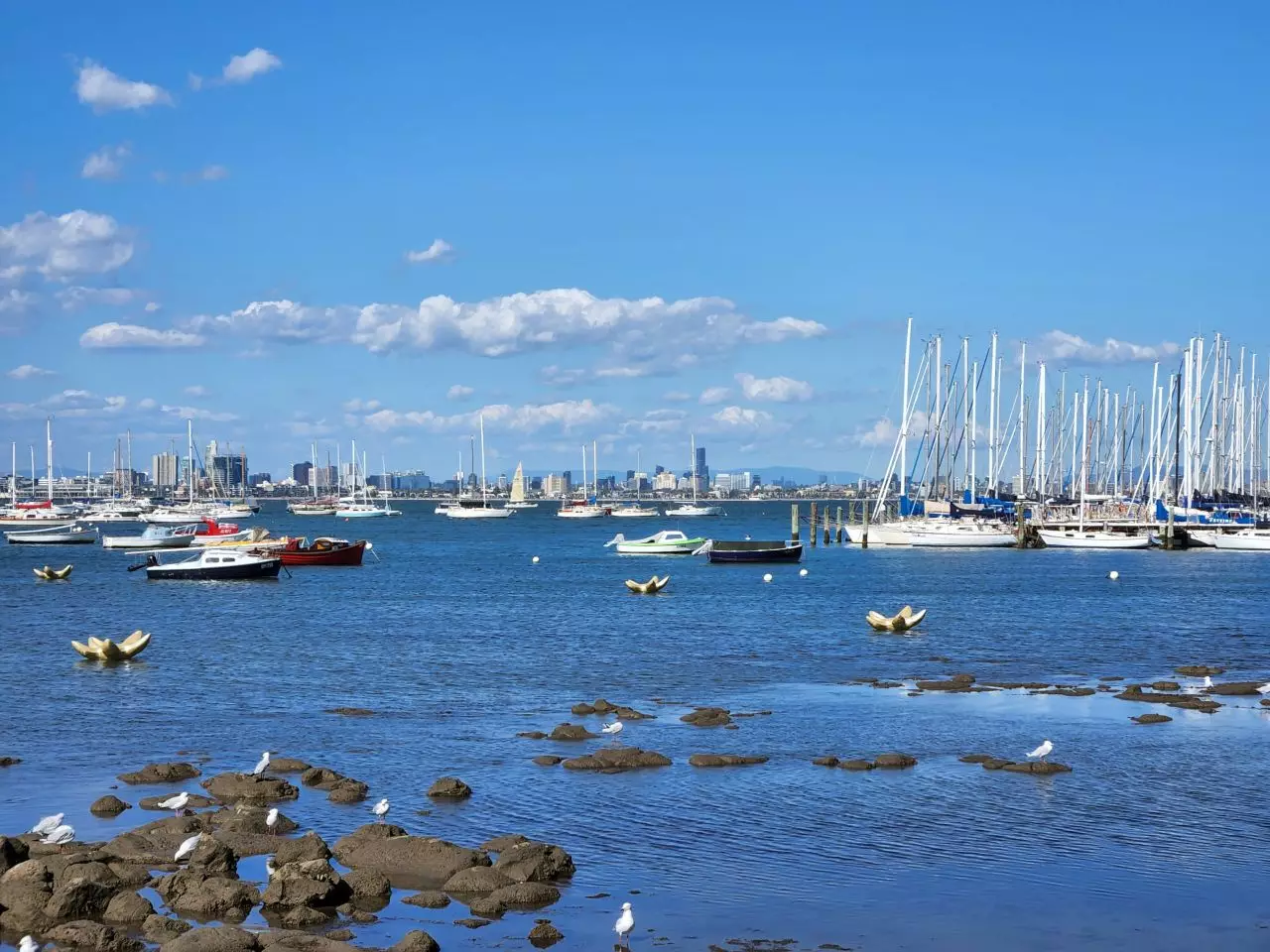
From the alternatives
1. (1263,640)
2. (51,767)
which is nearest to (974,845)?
(51,767)

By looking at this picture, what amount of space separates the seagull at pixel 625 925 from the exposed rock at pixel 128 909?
6.32 meters

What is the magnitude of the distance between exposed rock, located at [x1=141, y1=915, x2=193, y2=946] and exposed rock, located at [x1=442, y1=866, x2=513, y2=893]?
368 centimetres

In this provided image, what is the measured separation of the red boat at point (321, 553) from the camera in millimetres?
103062

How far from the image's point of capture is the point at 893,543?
12138 centimetres

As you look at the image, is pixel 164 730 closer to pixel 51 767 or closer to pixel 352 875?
pixel 51 767

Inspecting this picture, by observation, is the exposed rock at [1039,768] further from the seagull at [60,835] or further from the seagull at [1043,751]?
the seagull at [60,835]

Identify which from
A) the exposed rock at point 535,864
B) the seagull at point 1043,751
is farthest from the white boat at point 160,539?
the exposed rock at point 535,864

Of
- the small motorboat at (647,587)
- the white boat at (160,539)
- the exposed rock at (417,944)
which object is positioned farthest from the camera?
the white boat at (160,539)

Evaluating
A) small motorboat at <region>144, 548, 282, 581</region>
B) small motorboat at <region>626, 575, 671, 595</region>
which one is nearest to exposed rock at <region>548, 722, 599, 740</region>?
small motorboat at <region>626, 575, 671, 595</region>

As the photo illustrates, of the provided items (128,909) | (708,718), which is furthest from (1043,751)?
(128,909)

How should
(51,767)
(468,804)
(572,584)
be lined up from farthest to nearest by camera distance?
(572,584), (51,767), (468,804)

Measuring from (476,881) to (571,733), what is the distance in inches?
466

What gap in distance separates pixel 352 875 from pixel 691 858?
5.26 meters

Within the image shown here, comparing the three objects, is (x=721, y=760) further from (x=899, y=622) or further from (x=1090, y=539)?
(x=1090, y=539)
